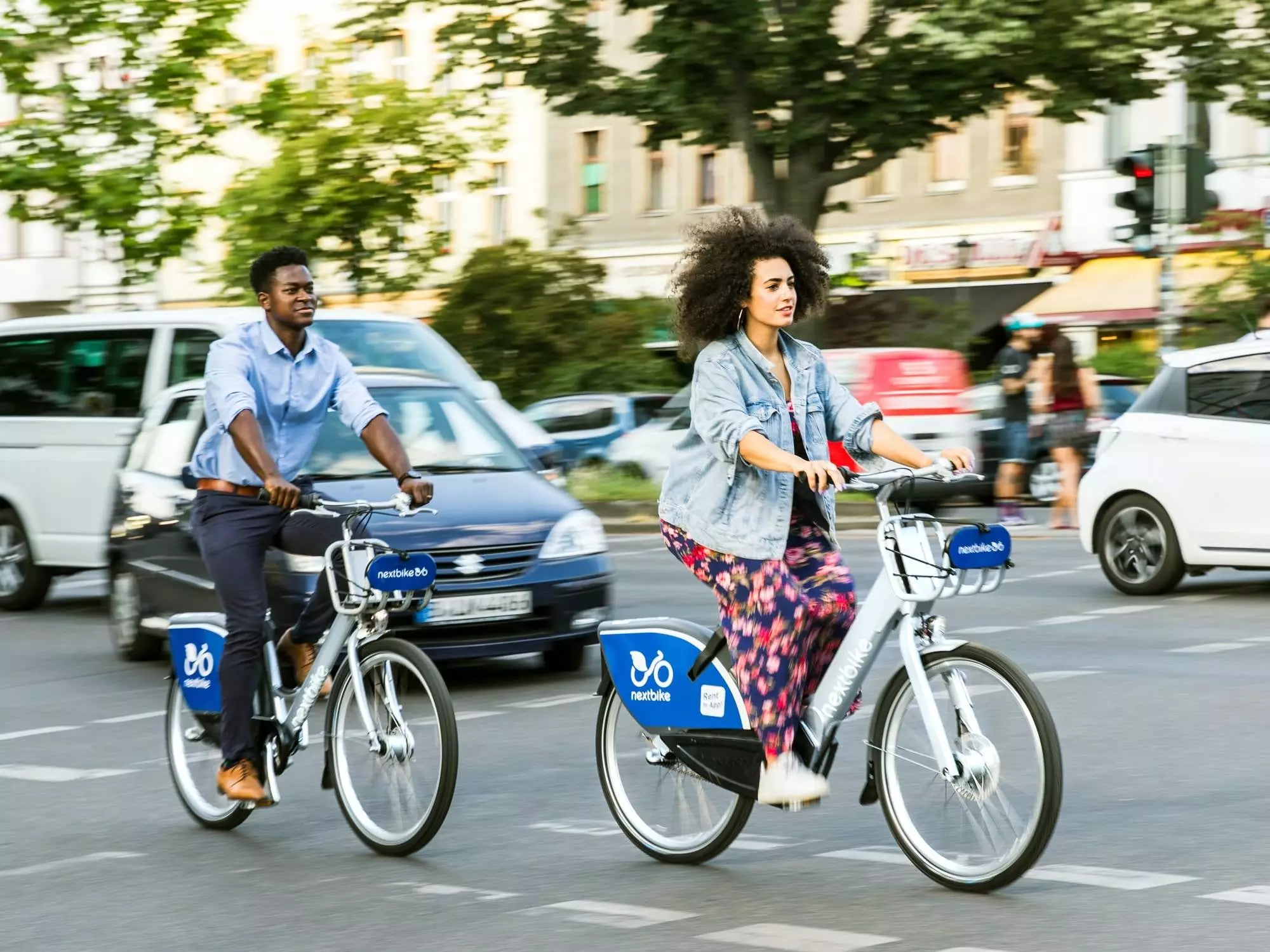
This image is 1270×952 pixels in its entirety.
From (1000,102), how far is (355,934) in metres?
24.5

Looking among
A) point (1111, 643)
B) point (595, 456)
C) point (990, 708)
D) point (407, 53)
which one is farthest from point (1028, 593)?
point (407, 53)

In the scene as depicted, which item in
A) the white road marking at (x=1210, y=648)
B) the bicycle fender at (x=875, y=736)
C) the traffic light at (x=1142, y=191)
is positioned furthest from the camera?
the traffic light at (x=1142, y=191)

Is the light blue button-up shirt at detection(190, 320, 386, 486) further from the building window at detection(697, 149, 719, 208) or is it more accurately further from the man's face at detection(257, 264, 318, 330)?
the building window at detection(697, 149, 719, 208)

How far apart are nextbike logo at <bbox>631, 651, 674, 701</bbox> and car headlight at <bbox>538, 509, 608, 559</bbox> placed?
4.32 m

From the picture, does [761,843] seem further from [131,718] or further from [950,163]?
[950,163]

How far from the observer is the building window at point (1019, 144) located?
1661 inches

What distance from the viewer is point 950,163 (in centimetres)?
4350

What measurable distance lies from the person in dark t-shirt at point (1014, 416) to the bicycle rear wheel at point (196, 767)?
46.5 ft

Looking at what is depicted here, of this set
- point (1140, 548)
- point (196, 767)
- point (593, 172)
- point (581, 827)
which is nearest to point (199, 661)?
point (196, 767)

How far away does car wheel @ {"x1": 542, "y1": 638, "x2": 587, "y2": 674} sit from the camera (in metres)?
11.4

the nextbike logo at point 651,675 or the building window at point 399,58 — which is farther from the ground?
the building window at point 399,58

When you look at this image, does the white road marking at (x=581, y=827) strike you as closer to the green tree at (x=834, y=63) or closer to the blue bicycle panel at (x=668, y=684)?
the blue bicycle panel at (x=668, y=684)

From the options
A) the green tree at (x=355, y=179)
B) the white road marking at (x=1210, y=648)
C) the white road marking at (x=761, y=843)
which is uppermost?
the green tree at (x=355, y=179)

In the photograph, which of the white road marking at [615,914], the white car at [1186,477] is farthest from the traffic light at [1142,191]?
the white road marking at [615,914]
